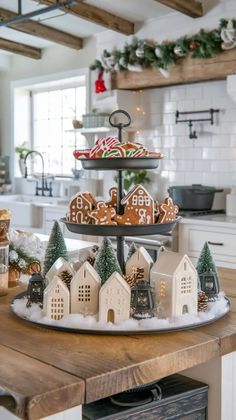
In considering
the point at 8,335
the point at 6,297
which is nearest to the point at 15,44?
the point at 6,297

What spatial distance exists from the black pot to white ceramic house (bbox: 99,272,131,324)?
338 centimetres

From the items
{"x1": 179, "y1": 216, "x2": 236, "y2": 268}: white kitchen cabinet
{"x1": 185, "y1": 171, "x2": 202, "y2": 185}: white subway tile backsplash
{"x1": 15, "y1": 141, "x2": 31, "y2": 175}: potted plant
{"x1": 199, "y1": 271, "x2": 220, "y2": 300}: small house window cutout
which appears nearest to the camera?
{"x1": 199, "y1": 271, "x2": 220, "y2": 300}: small house window cutout

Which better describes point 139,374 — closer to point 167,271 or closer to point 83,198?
point 167,271

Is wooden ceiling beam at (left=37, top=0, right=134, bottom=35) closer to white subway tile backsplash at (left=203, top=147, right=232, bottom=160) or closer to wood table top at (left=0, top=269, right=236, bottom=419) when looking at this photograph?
white subway tile backsplash at (left=203, top=147, right=232, bottom=160)

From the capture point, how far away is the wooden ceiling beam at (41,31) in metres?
5.98

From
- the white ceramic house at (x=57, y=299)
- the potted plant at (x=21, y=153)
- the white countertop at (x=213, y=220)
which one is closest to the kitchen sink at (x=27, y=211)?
the potted plant at (x=21, y=153)

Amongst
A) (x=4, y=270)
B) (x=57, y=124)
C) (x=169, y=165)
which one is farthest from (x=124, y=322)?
(x=57, y=124)

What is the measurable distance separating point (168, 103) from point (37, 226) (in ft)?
6.30

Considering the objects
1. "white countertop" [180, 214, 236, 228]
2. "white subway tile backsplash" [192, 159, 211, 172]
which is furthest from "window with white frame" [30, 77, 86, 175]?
"white countertop" [180, 214, 236, 228]

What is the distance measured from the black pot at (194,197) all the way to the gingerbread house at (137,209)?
124 inches

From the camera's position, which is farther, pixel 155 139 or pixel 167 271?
pixel 155 139

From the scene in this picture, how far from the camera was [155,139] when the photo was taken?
5.82 meters

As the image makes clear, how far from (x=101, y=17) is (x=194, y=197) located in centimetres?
192

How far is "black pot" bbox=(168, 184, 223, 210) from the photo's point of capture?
16.4ft
